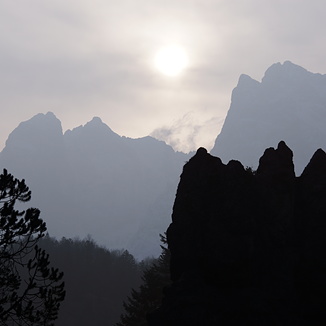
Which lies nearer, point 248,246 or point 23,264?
point 23,264

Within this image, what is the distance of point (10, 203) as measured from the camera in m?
18.5

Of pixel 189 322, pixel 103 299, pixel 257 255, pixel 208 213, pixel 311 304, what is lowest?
pixel 189 322

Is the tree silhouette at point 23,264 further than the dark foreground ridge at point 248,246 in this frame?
No

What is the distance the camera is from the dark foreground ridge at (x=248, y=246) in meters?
19.1

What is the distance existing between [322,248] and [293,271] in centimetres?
132

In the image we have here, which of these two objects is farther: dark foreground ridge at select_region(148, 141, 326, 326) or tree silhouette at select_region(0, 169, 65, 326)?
dark foreground ridge at select_region(148, 141, 326, 326)

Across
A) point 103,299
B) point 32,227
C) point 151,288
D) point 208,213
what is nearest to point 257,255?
point 208,213

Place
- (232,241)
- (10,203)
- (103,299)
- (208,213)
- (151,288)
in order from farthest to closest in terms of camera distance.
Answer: (103,299) → (151,288) → (208,213) → (232,241) → (10,203)

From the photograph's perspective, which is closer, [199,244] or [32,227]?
[32,227]

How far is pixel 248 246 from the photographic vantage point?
19438 mm

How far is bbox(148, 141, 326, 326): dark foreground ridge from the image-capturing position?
62.8 ft

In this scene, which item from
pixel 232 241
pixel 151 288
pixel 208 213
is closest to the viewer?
pixel 232 241

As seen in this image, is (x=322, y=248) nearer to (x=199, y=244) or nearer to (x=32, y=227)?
(x=199, y=244)

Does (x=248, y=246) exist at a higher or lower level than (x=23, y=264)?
higher
